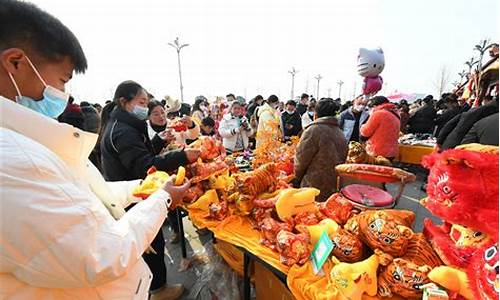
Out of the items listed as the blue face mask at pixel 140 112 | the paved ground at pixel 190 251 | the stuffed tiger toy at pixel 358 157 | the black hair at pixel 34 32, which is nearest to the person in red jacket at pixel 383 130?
the paved ground at pixel 190 251

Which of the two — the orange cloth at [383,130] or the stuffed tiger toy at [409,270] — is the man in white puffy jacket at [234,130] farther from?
the stuffed tiger toy at [409,270]

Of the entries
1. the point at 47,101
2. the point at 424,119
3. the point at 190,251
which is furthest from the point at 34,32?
the point at 424,119

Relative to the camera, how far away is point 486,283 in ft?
2.47

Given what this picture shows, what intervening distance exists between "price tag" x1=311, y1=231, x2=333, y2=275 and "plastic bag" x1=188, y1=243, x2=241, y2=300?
984 mm

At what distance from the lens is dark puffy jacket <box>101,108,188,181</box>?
181 centimetres

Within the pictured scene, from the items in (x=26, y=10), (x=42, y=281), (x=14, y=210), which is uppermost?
(x=26, y=10)

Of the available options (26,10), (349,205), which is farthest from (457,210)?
(26,10)

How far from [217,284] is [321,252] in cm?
118

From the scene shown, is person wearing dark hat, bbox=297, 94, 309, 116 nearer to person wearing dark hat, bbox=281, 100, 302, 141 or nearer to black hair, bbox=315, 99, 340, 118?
person wearing dark hat, bbox=281, 100, 302, 141

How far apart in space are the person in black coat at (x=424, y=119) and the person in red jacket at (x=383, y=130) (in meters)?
3.51

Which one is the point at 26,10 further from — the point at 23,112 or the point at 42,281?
the point at 42,281

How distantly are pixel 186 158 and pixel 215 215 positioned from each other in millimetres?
522

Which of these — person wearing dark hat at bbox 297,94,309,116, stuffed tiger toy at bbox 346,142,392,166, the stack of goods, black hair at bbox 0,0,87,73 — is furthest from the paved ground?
person wearing dark hat at bbox 297,94,309,116

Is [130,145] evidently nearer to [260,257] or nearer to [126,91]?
[126,91]
